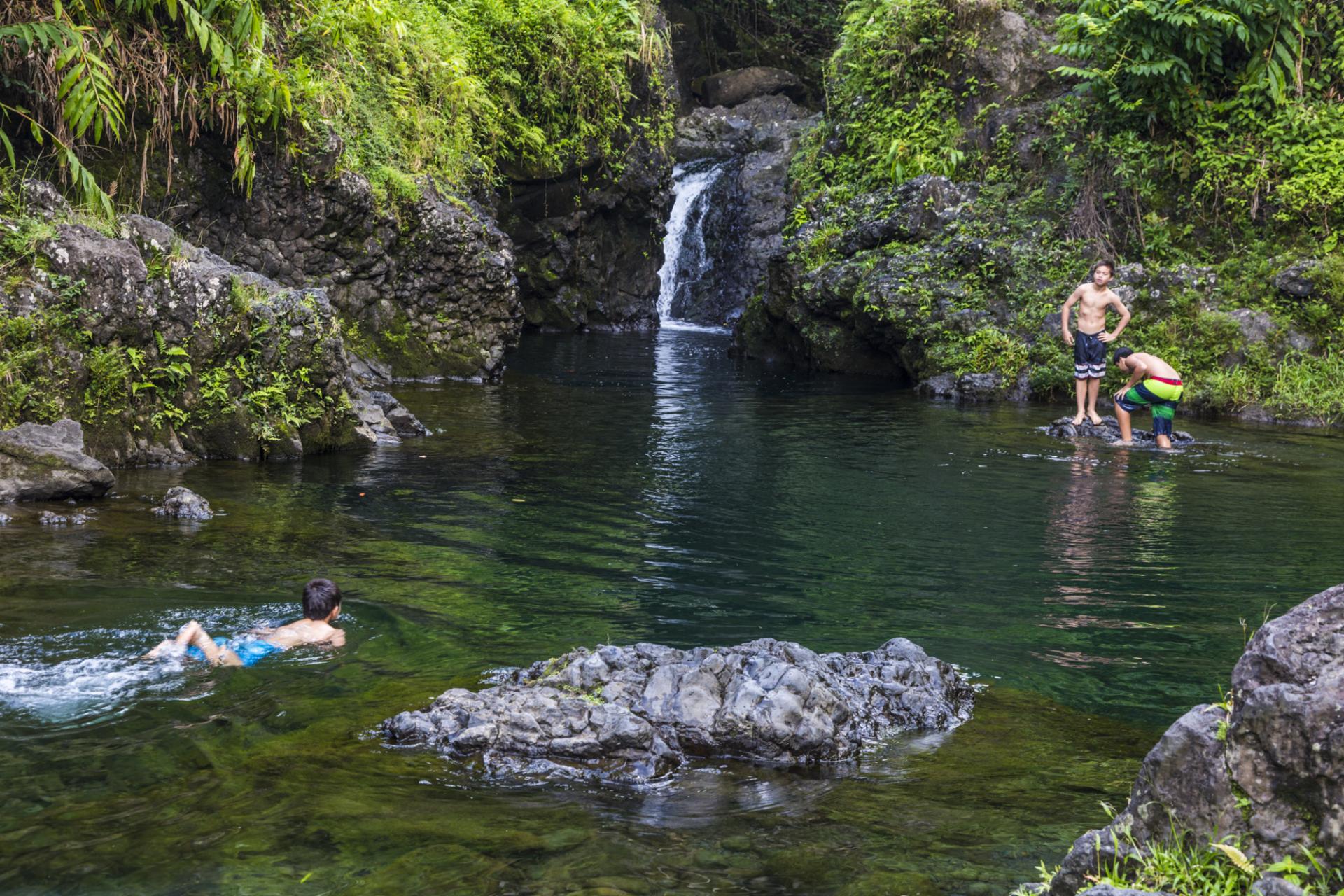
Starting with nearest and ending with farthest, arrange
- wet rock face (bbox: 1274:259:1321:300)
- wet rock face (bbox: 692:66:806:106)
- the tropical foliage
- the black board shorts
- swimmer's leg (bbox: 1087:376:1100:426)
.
A: the tropical foliage → swimmer's leg (bbox: 1087:376:1100:426) → the black board shorts → wet rock face (bbox: 1274:259:1321:300) → wet rock face (bbox: 692:66:806:106)

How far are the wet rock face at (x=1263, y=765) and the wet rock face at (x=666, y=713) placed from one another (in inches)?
62.9

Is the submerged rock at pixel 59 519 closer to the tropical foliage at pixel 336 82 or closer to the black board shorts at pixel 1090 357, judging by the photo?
the tropical foliage at pixel 336 82

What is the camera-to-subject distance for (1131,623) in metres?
6.20

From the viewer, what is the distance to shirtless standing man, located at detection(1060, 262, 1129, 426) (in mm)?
14617

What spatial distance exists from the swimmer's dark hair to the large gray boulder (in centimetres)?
372

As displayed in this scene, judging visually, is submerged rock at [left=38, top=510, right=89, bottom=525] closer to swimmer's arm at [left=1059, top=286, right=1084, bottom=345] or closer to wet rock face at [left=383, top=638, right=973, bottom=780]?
wet rock face at [left=383, top=638, right=973, bottom=780]

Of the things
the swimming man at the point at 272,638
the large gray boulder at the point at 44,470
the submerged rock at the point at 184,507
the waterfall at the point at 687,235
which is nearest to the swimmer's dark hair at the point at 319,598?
the swimming man at the point at 272,638

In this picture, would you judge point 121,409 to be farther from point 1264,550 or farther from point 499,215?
point 499,215

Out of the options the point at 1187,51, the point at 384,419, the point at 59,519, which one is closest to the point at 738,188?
the point at 1187,51

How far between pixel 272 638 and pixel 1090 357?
12.3m

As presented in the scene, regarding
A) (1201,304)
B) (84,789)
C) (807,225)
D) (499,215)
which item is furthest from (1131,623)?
(499,215)

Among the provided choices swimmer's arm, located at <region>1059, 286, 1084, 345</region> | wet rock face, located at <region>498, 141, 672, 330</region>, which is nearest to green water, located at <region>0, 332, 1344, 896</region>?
swimmer's arm, located at <region>1059, 286, 1084, 345</region>

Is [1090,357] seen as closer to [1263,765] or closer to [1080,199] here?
[1080,199]

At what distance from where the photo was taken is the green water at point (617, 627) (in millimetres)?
3434
